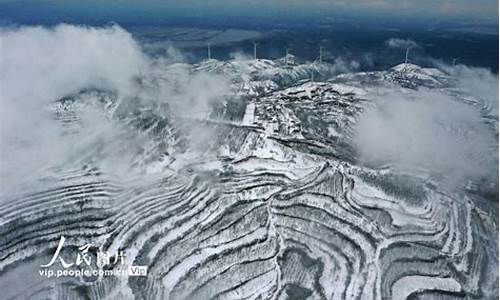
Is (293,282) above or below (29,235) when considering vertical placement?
below

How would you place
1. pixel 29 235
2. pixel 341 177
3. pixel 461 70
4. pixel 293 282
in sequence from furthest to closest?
pixel 461 70 → pixel 341 177 → pixel 29 235 → pixel 293 282

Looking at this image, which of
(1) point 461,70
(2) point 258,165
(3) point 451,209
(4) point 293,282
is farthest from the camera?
(1) point 461,70

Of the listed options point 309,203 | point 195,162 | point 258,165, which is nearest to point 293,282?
point 309,203

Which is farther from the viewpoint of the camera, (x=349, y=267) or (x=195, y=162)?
(x=195, y=162)

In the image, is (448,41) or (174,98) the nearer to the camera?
(174,98)

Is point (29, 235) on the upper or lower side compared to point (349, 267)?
upper

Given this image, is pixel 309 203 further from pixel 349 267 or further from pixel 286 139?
pixel 286 139

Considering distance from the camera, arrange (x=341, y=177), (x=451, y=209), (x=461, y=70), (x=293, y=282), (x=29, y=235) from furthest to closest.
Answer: (x=461, y=70)
(x=341, y=177)
(x=451, y=209)
(x=29, y=235)
(x=293, y=282)

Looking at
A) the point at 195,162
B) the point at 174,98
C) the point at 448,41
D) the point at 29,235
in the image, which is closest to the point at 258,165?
the point at 195,162

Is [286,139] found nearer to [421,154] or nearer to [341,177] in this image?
[341,177]
